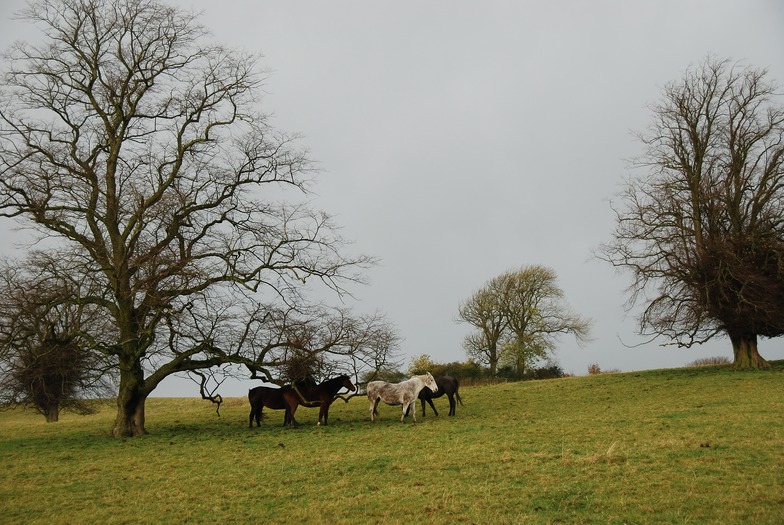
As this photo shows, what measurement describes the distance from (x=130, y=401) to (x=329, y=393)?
7.46 metres

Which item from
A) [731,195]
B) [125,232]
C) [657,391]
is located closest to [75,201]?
[125,232]

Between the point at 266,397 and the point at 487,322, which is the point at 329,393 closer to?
the point at 266,397

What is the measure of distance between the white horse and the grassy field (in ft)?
2.70

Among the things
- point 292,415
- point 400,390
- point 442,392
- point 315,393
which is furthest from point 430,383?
point 292,415

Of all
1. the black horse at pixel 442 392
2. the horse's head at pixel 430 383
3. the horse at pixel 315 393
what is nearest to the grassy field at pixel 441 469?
the horse at pixel 315 393

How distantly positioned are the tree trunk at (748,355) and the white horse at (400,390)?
1947 centimetres

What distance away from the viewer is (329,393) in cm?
Answer: 2264

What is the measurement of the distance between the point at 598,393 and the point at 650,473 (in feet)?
56.2

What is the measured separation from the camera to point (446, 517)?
9.26 metres

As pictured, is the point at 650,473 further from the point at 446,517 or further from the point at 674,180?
the point at 674,180

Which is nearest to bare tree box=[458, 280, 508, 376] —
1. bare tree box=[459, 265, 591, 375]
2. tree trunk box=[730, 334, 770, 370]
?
bare tree box=[459, 265, 591, 375]

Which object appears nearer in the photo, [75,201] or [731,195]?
[75,201]

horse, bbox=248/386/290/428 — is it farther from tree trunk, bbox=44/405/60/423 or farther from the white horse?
tree trunk, bbox=44/405/60/423

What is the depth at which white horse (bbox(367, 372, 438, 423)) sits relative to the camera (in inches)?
862
